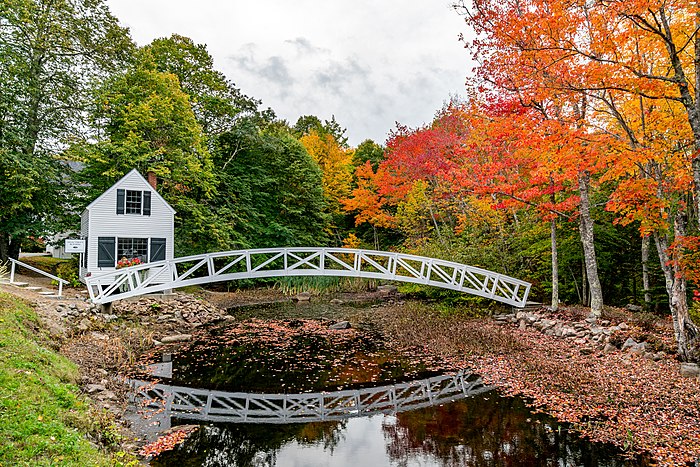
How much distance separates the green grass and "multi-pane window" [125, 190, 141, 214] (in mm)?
8536

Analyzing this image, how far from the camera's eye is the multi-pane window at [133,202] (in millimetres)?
15250

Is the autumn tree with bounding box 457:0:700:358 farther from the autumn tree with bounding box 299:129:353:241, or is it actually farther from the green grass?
the autumn tree with bounding box 299:129:353:241

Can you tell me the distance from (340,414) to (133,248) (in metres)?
12.0

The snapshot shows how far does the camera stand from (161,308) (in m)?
14.1

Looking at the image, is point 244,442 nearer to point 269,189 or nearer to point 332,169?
point 269,189

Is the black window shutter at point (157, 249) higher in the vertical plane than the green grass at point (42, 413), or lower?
higher

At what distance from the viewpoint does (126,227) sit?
15195 mm

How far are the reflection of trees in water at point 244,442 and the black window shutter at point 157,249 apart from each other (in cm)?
1087

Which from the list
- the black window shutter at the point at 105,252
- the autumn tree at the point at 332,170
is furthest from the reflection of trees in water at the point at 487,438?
the autumn tree at the point at 332,170

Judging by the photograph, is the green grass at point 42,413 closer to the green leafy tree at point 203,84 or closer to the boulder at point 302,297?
the boulder at point 302,297

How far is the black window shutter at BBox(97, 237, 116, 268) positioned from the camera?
14.7 metres

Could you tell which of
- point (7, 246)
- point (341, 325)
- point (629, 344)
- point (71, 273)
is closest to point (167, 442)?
point (341, 325)

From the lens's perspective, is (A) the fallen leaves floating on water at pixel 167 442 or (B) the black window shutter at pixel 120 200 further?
(B) the black window shutter at pixel 120 200

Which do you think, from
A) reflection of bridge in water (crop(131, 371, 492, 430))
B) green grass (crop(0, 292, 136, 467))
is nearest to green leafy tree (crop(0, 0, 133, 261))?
green grass (crop(0, 292, 136, 467))
